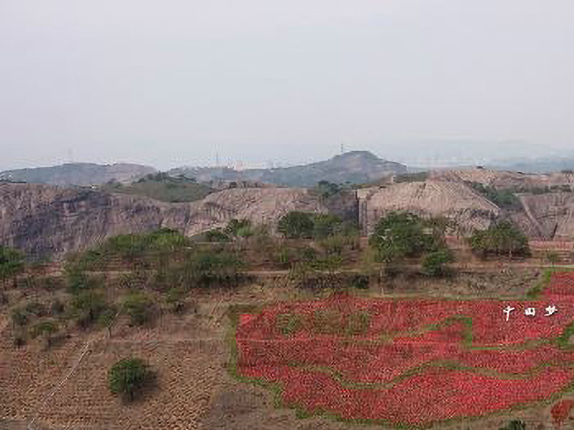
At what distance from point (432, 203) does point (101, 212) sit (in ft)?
152

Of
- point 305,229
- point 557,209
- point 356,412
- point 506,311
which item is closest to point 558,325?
point 506,311

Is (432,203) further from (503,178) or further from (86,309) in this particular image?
(86,309)

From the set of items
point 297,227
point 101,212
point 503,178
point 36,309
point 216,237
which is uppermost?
point 503,178

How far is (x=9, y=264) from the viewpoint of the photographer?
41.4m

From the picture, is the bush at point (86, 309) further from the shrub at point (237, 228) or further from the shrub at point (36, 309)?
the shrub at point (237, 228)

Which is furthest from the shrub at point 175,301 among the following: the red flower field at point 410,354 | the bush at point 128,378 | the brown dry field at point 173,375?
the bush at point 128,378

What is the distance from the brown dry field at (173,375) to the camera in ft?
92.6

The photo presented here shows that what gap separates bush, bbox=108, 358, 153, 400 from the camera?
2997 cm

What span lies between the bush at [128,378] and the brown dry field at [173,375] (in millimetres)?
625

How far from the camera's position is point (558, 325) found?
105 feet

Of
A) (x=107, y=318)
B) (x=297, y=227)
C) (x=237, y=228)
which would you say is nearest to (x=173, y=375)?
(x=107, y=318)

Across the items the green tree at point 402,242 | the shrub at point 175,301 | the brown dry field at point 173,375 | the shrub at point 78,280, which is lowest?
the brown dry field at point 173,375

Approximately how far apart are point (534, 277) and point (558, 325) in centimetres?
720

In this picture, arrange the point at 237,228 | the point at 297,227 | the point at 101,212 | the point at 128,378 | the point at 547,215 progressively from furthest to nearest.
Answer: the point at 101,212
the point at 547,215
the point at 237,228
the point at 297,227
the point at 128,378
